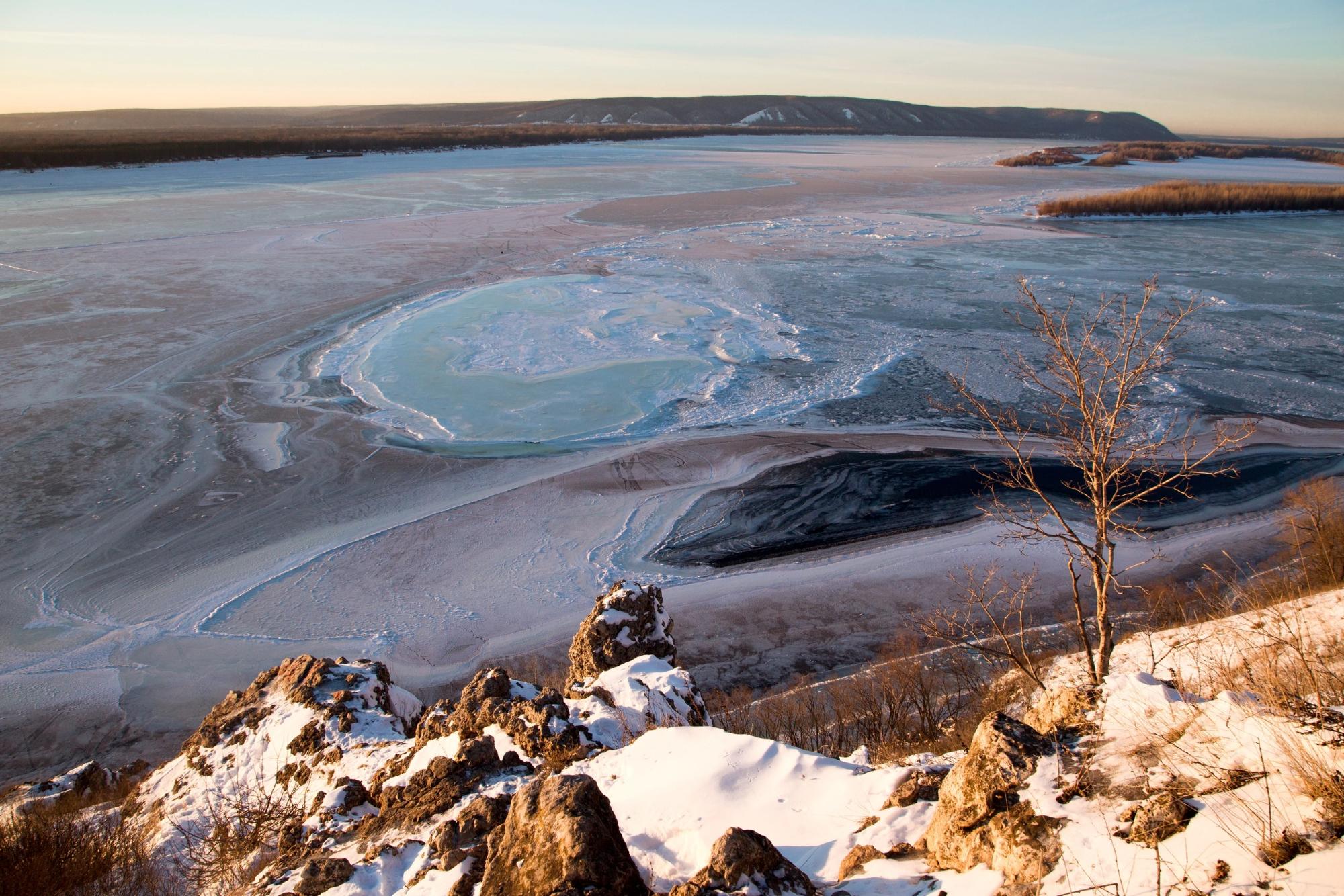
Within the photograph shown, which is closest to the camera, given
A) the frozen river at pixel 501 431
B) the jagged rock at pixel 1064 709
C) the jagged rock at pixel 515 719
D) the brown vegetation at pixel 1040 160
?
the jagged rock at pixel 1064 709

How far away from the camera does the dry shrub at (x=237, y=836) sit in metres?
3.56

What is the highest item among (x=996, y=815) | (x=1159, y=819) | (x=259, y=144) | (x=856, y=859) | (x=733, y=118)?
(x=733, y=118)

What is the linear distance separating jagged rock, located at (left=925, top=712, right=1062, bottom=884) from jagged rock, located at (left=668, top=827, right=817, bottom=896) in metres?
0.48

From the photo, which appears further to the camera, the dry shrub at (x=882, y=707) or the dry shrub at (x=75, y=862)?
the dry shrub at (x=882, y=707)

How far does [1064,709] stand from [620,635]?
8.97 ft

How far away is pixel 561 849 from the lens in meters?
2.51

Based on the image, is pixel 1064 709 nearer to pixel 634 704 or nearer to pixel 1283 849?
pixel 1283 849

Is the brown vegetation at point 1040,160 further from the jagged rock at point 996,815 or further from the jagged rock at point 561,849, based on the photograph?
the jagged rock at point 561,849

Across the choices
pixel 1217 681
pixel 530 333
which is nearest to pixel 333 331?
pixel 530 333

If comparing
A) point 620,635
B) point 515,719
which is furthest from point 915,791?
point 620,635

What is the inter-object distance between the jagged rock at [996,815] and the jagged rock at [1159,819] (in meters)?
0.23

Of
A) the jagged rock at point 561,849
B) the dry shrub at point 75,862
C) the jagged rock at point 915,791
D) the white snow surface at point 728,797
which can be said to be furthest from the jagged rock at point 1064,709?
the dry shrub at point 75,862

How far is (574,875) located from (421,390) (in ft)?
30.3

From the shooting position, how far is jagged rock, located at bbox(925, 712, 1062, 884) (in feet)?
7.78
